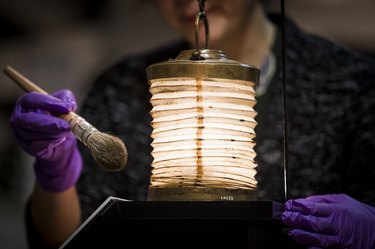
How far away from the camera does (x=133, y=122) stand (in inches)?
119

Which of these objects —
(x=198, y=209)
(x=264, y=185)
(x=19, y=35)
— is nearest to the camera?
(x=198, y=209)

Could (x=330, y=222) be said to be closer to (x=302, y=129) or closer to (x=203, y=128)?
Result: (x=203, y=128)


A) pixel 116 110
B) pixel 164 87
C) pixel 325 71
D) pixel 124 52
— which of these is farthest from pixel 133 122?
pixel 164 87

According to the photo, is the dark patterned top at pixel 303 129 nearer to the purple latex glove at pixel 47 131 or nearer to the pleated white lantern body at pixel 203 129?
the purple latex glove at pixel 47 131

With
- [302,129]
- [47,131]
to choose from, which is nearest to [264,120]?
[302,129]

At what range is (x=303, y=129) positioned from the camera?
2.84 m

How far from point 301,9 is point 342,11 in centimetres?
17

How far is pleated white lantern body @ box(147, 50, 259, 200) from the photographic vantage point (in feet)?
5.38

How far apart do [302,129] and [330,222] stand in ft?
3.44

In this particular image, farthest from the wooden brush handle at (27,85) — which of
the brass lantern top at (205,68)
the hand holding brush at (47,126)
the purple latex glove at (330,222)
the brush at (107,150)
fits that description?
the purple latex glove at (330,222)

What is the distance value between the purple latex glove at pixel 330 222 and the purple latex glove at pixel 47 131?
2.56ft

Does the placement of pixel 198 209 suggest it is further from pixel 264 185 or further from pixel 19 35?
pixel 19 35

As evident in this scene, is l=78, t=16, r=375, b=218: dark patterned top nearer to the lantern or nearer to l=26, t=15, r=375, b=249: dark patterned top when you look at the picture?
l=26, t=15, r=375, b=249: dark patterned top

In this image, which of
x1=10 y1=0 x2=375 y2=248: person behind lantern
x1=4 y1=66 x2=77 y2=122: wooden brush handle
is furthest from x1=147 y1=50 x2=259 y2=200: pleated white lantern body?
x1=10 y1=0 x2=375 y2=248: person behind lantern
